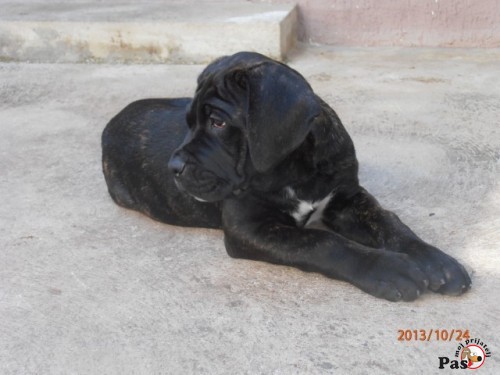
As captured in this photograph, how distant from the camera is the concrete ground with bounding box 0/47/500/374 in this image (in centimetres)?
281

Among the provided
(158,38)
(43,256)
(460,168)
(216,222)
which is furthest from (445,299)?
(158,38)

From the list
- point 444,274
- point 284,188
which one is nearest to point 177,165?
point 284,188

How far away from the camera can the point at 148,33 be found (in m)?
7.21

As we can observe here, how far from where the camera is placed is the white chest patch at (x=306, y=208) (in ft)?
11.6

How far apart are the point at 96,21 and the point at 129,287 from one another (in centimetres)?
461

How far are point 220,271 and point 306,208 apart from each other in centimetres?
52

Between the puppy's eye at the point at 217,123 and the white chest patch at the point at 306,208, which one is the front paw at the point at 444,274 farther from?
the puppy's eye at the point at 217,123

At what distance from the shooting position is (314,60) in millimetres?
7145

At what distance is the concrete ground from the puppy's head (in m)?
0.46

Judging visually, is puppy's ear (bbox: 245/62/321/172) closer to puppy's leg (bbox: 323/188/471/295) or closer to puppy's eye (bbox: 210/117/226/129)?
puppy's eye (bbox: 210/117/226/129)

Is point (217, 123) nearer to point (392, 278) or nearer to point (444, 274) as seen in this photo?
point (392, 278)

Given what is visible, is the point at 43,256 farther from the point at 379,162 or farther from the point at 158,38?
the point at 158,38

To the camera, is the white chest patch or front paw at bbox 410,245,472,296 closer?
front paw at bbox 410,245,472,296

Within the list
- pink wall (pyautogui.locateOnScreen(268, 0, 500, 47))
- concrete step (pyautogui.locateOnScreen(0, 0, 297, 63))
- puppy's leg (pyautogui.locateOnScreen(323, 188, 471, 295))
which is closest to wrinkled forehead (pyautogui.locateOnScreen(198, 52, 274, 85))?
puppy's leg (pyautogui.locateOnScreen(323, 188, 471, 295))
